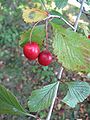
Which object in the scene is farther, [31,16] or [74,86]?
[74,86]

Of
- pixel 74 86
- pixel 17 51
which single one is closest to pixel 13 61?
pixel 17 51

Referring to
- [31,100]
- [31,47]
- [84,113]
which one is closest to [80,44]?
[31,47]

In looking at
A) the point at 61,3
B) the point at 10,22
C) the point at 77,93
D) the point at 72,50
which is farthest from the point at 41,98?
the point at 10,22

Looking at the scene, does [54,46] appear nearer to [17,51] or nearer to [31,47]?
[31,47]

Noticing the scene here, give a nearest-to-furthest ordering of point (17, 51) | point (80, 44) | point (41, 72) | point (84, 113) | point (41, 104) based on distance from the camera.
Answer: point (80, 44)
point (41, 104)
point (84, 113)
point (41, 72)
point (17, 51)

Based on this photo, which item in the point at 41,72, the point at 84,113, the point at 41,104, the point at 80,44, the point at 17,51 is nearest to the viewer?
the point at 80,44

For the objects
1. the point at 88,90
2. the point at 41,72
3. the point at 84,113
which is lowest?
the point at 84,113

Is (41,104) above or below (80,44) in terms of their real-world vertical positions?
below
